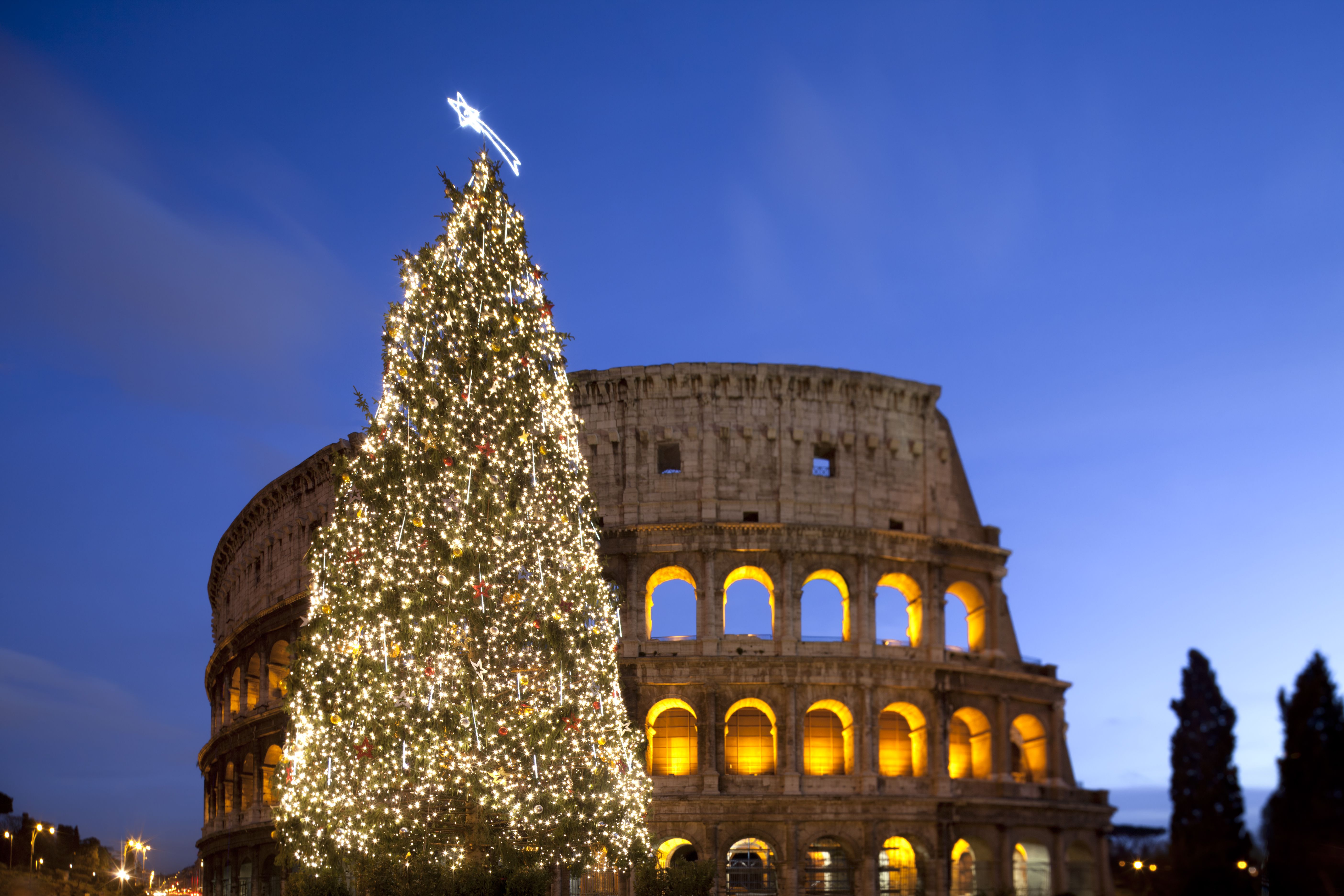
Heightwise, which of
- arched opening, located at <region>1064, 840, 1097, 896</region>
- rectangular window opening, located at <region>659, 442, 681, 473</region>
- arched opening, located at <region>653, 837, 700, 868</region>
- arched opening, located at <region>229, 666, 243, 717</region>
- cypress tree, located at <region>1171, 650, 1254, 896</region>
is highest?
rectangular window opening, located at <region>659, 442, 681, 473</region>

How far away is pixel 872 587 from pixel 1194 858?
2964cm

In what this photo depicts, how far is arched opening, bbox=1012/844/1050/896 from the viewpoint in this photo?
38250mm

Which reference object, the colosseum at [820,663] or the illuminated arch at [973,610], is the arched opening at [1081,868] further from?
the illuminated arch at [973,610]

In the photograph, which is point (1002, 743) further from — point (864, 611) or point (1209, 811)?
point (1209, 811)

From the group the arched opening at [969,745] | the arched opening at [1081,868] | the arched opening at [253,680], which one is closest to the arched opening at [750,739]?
the arched opening at [969,745]

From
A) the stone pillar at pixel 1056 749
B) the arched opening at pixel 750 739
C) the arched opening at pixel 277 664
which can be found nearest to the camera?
the arched opening at pixel 750 739

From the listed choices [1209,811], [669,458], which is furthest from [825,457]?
[1209,811]

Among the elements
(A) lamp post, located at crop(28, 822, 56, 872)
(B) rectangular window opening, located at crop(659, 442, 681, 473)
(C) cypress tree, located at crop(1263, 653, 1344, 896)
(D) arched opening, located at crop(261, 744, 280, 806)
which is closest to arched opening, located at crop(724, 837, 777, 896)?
(B) rectangular window opening, located at crop(659, 442, 681, 473)

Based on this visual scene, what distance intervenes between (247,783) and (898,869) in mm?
24936

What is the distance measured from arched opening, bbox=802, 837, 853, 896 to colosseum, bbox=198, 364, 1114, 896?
53 mm

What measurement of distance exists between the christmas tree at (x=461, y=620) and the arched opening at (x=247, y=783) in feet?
79.7

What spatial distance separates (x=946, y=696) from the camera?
125ft

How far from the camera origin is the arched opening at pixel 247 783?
4478cm

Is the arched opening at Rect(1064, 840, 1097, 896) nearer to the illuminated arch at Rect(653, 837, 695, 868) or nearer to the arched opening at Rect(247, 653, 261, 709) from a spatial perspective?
the illuminated arch at Rect(653, 837, 695, 868)
